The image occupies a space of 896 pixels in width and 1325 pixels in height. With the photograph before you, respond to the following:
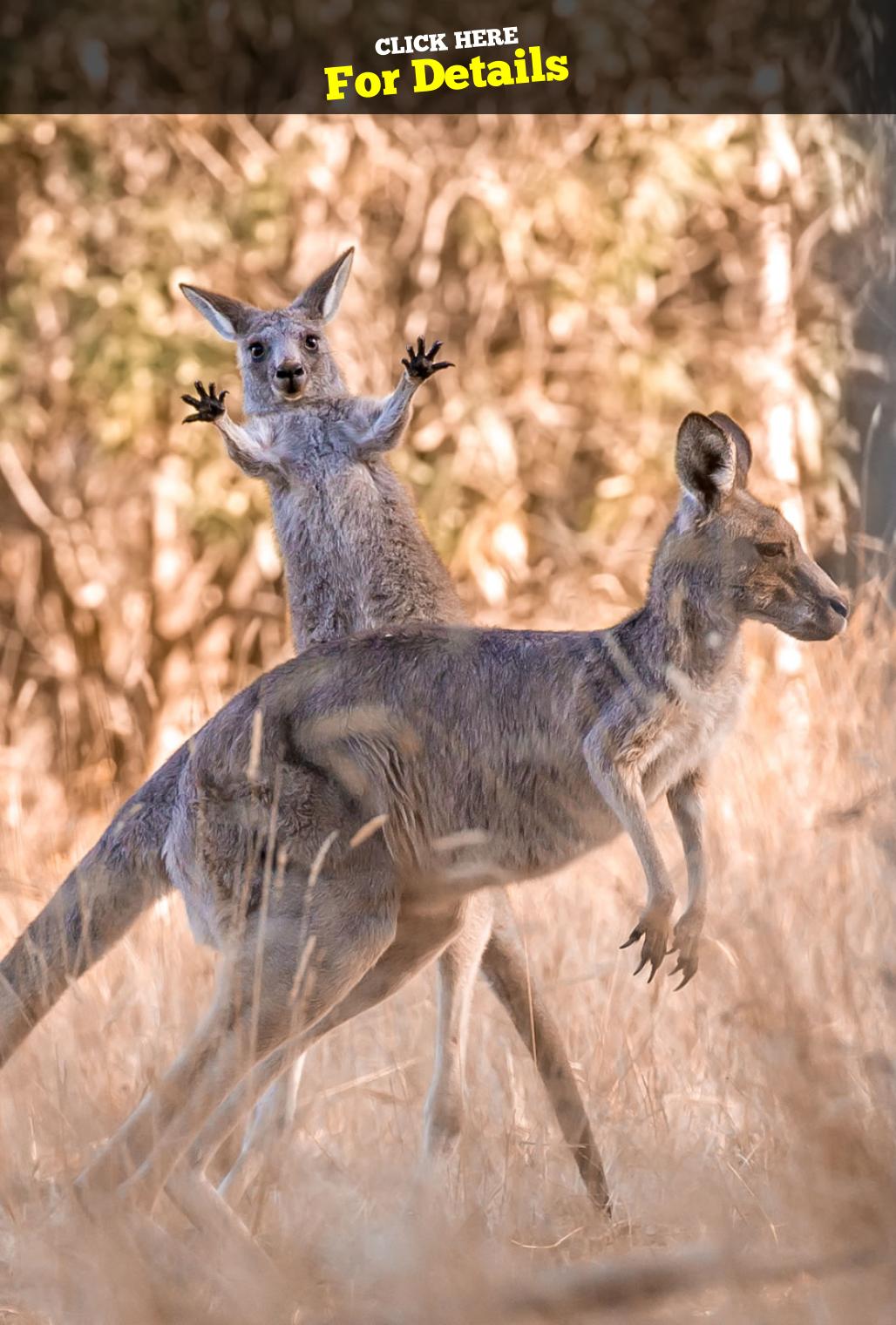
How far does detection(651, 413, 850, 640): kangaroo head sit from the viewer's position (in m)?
→ 3.70

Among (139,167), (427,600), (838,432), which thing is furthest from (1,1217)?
(139,167)

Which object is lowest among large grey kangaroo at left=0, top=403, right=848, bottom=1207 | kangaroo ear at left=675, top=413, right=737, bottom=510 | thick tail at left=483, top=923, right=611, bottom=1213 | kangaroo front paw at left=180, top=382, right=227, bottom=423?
thick tail at left=483, top=923, right=611, bottom=1213

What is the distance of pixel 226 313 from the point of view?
6062 mm

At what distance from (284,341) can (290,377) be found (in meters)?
0.15

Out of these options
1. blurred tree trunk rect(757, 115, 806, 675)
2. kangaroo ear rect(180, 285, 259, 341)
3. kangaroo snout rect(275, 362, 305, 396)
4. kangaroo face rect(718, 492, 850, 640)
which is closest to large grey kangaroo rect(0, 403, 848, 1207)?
kangaroo face rect(718, 492, 850, 640)

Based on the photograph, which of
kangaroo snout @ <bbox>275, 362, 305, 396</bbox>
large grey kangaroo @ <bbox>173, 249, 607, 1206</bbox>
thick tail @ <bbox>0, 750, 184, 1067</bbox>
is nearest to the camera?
thick tail @ <bbox>0, 750, 184, 1067</bbox>

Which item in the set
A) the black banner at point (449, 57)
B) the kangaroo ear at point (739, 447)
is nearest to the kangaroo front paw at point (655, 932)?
the kangaroo ear at point (739, 447)

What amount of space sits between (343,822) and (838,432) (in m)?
4.62

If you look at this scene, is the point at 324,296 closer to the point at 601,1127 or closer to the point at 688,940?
the point at 601,1127

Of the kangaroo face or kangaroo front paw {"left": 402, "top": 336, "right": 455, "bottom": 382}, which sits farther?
kangaroo front paw {"left": 402, "top": 336, "right": 455, "bottom": 382}

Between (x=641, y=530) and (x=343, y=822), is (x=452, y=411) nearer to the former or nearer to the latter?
(x=641, y=530)

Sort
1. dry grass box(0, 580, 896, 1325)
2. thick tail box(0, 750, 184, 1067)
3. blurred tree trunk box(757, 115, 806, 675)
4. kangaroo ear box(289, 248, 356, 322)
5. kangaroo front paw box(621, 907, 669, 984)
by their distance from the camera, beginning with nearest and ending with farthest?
dry grass box(0, 580, 896, 1325) → kangaroo front paw box(621, 907, 669, 984) → thick tail box(0, 750, 184, 1067) → kangaroo ear box(289, 248, 356, 322) → blurred tree trunk box(757, 115, 806, 675)

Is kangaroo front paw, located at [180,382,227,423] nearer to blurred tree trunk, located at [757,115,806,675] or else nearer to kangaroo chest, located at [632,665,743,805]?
kangaroo chest, located at [632,665,743,805]

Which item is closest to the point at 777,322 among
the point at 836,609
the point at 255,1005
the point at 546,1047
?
the point at 546,1047
